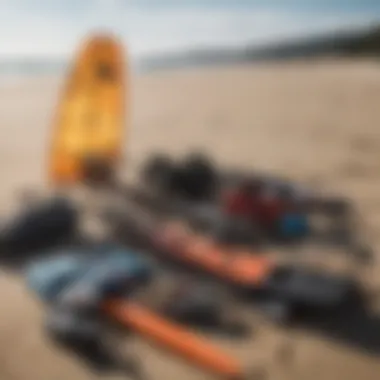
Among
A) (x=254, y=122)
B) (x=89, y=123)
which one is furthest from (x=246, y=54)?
(x=89, y=123)

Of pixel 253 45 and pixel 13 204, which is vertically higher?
pixel 253 45

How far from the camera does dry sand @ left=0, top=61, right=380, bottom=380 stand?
0.79m

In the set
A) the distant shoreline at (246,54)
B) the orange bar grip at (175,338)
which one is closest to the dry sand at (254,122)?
the distant shoreline at (246,54)

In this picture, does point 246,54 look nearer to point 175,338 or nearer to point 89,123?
point 89,123

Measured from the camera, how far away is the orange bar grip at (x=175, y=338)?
678 mm

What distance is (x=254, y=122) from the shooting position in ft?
2.63

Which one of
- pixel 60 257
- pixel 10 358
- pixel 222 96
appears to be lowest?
pixel 10 358

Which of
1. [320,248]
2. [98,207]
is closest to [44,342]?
[98,207]

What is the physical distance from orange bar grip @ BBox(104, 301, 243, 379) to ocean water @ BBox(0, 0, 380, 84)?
0.26 m

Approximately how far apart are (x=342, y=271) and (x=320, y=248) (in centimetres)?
3

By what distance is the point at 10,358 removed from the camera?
72cm

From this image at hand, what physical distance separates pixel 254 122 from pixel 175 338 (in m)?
0.26

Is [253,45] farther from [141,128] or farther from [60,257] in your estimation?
[60,257]

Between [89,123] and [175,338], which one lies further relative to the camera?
[89,123]
